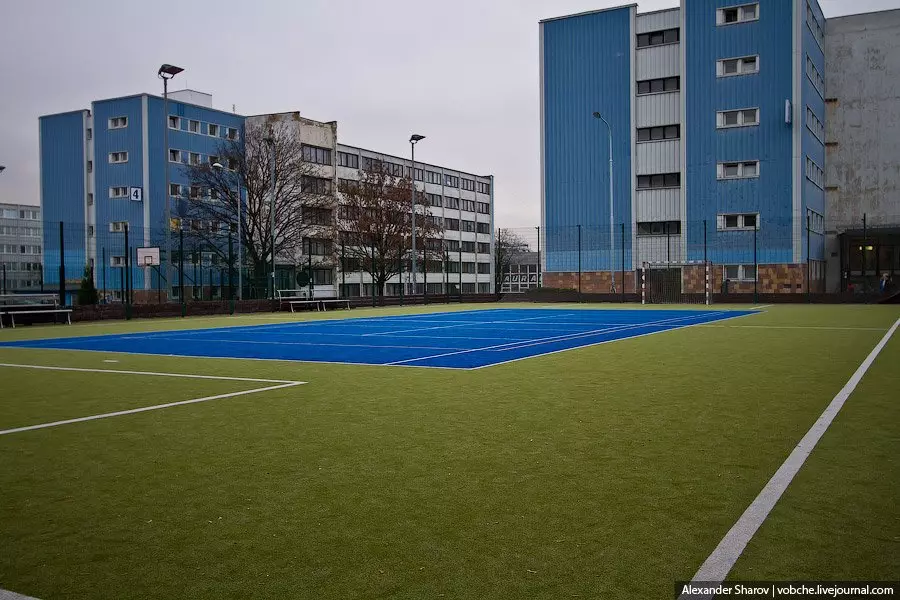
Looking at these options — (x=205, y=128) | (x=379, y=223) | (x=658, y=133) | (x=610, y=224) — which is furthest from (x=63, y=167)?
(x=658, y=133)

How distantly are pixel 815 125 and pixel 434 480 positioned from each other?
57.2m

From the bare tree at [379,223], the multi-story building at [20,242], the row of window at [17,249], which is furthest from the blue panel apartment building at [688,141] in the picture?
the row of window at [17,249]

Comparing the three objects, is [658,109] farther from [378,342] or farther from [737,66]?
[378,342]

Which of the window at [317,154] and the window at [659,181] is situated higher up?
the window at [317,154]

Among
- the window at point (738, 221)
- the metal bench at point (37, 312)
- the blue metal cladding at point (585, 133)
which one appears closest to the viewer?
the metal bench at point (37, 312)

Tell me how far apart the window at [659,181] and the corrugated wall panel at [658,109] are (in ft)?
11.2

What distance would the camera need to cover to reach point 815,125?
180 ft

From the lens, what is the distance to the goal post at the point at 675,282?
1918 inches

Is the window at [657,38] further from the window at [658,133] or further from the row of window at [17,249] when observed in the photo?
the row of window at [17,249]

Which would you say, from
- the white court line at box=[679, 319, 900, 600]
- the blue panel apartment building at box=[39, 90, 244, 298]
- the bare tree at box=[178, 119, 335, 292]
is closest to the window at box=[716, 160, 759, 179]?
the bare tree at box=[178, 119, 335, 292]

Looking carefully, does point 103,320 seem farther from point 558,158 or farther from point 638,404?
point 558,158

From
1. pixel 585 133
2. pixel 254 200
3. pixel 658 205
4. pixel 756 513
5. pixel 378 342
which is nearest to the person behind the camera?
pixel 756 513

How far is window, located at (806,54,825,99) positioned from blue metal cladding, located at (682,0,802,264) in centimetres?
364

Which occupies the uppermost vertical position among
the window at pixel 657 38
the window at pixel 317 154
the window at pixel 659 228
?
the window at pixel 657 38
